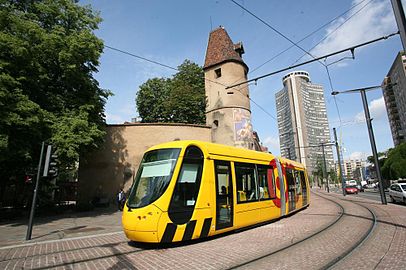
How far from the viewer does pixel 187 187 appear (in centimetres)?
767

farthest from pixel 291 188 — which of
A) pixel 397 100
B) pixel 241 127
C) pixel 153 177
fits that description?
pixel 397 100

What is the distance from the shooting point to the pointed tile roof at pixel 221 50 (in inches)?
1064

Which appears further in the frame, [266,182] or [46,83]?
→ [46,83]

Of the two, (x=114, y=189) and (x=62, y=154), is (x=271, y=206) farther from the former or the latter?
(x=114, y=189)

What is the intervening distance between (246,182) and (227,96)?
1689 cm

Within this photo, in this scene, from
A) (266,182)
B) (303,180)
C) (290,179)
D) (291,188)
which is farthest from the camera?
(303,180)

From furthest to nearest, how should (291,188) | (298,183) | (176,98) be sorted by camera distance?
(176,98) → (298,183) → (291,188)

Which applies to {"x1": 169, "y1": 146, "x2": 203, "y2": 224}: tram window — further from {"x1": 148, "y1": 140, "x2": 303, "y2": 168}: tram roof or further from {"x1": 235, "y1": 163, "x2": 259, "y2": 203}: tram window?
{"x1": 235, "y1": 163, "x2": 259, "y2": 203}: tram window

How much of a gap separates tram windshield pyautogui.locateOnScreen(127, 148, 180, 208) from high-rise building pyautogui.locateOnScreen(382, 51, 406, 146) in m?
74.6

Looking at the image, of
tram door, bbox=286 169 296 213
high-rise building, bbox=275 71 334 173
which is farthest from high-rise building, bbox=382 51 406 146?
tram door, bbox=286 169 296 213

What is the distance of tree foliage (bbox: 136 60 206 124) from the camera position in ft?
109

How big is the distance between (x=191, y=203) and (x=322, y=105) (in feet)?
85.9

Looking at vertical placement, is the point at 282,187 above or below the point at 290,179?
below

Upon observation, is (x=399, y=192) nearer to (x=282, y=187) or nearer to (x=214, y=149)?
(x=282, y=187)
